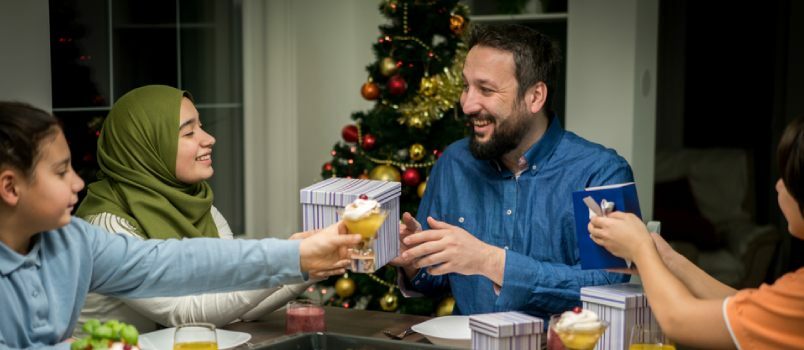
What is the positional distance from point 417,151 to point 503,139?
58.4 inches

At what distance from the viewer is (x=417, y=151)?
462 cm

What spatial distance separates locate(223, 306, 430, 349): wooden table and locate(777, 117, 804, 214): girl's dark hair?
101 cm

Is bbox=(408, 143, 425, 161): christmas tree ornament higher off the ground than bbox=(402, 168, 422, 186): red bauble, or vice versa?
bbox=(408, 143, 425, 161): christmas tree ornament

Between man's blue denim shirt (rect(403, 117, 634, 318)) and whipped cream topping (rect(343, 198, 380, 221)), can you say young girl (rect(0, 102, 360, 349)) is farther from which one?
man's blue denim shirt (rect(403, 117, 634, 318))

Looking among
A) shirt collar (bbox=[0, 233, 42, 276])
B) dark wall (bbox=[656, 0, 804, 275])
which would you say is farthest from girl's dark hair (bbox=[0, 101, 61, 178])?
dark wall (bbox=[656, 0, 804, 275])

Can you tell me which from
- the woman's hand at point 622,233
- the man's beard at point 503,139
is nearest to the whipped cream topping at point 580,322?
the woman's hand at point 622,233

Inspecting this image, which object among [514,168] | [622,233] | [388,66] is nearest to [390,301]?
[388,66]

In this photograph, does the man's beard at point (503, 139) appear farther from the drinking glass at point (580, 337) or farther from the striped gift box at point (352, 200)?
the drinking glass at point (580, 337)

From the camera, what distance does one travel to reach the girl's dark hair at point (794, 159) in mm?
1989

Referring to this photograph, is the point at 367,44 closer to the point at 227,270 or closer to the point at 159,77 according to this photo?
the point at 159,77

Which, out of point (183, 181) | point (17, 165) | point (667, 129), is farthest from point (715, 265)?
point (17, 165)

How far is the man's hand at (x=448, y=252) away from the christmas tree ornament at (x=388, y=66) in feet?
6.49

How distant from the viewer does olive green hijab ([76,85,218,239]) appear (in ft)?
9.48

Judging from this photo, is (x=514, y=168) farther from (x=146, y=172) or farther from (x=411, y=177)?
(x=411, y=177)
